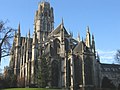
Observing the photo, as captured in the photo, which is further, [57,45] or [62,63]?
[57,45]

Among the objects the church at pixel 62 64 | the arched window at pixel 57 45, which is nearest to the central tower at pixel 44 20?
the church at pixel 62 64

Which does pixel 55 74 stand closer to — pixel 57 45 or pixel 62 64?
pixel 62 64

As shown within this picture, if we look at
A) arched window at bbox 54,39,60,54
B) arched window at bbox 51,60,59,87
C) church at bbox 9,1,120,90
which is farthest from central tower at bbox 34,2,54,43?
arched window at bbox 51,60,59,87

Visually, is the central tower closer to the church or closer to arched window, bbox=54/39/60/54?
the church

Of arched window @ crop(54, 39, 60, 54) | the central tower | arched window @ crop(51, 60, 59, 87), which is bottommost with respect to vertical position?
arched window @ crop(51, 60, 59, 87)

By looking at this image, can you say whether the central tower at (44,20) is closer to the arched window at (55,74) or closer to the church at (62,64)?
the church at (62,64)

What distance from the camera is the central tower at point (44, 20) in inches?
3533

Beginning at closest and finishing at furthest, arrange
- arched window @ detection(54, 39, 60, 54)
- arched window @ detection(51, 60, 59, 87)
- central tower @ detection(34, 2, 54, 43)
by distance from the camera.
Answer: arched window @ detection(51, 60, 59, 87), arched window @ detection(54, 39, 60, 54), central tower @ detection(34, 2, 54, 43)

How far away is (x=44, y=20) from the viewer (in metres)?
92.3

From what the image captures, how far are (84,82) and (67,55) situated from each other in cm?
887

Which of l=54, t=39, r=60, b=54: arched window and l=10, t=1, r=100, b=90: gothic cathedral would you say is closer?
l=10, t=1, r=100, b=90: gothic cathedral

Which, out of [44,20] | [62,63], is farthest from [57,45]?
[44,20]

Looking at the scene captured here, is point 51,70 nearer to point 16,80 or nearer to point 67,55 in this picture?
point 67,55

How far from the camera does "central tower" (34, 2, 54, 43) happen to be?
89.8 meters
